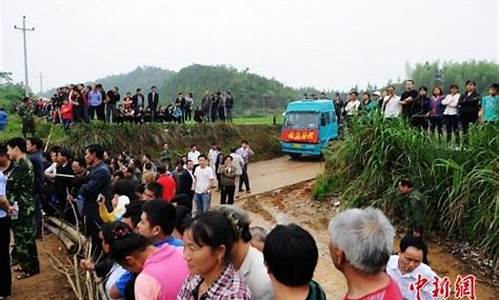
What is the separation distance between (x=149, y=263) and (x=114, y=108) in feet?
47.6

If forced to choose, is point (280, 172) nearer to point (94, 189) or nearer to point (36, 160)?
point (36, 160)

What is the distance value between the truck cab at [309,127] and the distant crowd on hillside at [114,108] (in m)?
3.85

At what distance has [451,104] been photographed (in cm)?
1006

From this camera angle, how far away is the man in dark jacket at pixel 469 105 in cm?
973

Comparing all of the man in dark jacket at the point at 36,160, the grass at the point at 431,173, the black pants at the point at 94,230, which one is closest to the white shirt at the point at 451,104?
the grass at the point at 431,173

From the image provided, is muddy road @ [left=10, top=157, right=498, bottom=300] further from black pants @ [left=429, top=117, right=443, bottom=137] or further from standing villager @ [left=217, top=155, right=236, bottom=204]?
black pants @ [left=429, top=117, right=443, bottom=137]

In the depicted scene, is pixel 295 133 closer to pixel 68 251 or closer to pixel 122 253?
pixel 68 251

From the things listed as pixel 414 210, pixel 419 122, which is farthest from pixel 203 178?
pixel 419 122

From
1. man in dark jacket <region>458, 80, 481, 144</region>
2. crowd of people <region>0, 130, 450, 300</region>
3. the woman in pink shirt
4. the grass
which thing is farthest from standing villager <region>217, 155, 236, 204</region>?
the woman in pink shirt

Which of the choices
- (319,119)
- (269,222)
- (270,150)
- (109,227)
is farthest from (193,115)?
(109,227)

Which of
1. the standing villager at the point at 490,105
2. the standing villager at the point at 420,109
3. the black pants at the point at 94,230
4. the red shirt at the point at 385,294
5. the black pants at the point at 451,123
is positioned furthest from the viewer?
the standing villager at the point at 420,109

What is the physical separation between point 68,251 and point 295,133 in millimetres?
12738

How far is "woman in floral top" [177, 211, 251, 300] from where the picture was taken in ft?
7.22

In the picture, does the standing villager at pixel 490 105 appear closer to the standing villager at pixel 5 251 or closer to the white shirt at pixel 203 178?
the white shirt at pixel 203 178
